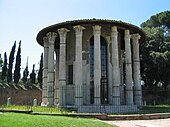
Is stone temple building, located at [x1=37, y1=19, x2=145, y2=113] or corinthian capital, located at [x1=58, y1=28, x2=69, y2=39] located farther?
corinthian capital, located at [x1=58, y1=28, x2=69, y2=39]

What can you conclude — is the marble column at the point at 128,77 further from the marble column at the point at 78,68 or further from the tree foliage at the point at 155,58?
the tree foliage at the point at 155,58

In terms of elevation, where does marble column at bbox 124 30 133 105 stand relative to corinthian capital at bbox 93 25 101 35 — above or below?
below

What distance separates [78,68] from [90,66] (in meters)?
2.07

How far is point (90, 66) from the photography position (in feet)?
76.0

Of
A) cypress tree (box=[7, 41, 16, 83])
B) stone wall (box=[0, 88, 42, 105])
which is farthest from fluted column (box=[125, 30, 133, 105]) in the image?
cypress tree (box=[7, 41, 16, 83])

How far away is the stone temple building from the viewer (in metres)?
21.4

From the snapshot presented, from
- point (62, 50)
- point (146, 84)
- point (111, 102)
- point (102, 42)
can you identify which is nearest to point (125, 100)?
point (111, 102)

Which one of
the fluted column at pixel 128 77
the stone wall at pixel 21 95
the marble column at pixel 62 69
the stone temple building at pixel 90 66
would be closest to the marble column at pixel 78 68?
the stone temple building at pixel 90 66

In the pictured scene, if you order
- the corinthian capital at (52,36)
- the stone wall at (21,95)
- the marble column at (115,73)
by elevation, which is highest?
the corinthian capital at (52,36)

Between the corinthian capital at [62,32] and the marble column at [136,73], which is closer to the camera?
the corinthian capital at [62,32]

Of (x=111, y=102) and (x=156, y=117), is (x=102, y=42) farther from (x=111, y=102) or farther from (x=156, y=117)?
(x=156, y=117)

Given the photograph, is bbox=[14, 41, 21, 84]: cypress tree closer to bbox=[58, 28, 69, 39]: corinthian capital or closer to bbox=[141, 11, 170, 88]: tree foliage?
bbox=[141, 11, 170, 88]: tree foliage

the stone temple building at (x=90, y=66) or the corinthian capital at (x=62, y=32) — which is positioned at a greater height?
the corinthian capital at (x=62, y=32)

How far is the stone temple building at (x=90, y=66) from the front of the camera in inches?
843
